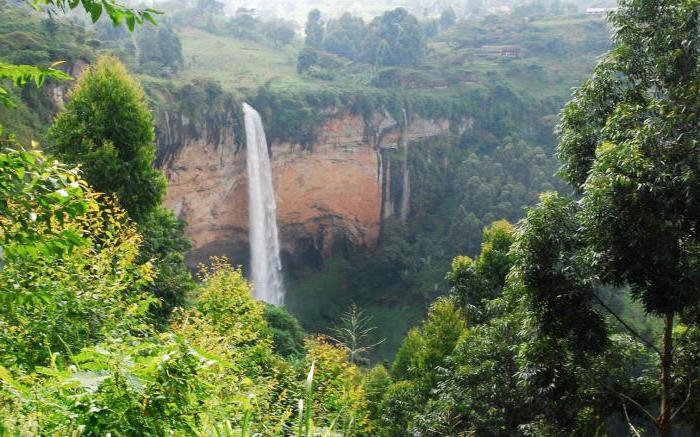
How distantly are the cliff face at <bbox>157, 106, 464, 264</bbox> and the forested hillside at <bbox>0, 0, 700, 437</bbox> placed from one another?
172mm

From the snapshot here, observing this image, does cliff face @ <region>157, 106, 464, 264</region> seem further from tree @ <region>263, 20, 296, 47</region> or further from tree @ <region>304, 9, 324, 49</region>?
tree @ <region>263, 20, 296, 47</region>

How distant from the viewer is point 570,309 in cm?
802

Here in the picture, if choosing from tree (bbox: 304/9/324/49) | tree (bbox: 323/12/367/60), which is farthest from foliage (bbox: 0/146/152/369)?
tree (bbox: 304/9/324/49)

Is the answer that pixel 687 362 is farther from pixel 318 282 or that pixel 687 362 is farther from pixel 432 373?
pixel 318 282

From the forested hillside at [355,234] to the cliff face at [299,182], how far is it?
0.17 meters

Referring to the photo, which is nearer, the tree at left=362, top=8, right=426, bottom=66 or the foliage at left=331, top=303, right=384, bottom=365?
the foliage at left=331, top=303, right=384, bottom=365

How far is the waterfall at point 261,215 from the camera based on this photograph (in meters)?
38.6

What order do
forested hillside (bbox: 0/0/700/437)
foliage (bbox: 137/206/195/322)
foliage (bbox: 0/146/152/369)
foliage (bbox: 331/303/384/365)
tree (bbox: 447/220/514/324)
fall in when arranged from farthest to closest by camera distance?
tree (bbox: 447/220/514/324) → foliage (bbox: 137/206/195/322) → foliage (bbox: 331/303/384/365) → forested hillside (bbox: 0/0/700/437) → foliage (bbox: 0/146/152/369)

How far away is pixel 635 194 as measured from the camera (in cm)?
682

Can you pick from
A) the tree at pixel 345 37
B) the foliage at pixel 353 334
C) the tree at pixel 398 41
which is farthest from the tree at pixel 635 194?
the tree at pixel 345 37

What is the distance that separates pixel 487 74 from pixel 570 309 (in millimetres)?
49499

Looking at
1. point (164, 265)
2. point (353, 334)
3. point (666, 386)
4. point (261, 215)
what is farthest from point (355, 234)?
point (353, 334)

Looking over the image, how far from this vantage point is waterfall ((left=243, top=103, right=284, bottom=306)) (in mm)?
38562

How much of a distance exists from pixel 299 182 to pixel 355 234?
6399 mm
